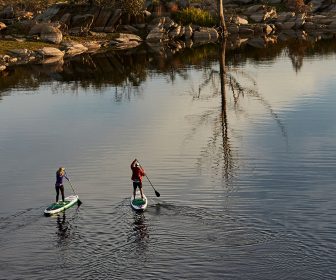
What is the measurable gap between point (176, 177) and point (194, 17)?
97.5m

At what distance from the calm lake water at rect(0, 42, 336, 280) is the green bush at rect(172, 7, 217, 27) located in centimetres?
5742

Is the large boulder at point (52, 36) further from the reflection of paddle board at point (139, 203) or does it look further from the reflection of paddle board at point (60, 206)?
the reflection of paddle board at point (139, 203)

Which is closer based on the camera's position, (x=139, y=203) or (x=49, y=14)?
(x=139, y=203)

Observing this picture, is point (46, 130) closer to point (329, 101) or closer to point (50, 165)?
point (50, 165)

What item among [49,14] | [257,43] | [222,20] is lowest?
[257,43]

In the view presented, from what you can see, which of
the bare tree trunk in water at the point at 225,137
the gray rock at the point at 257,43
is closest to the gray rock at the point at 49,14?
the gray rock at the point at 257,43

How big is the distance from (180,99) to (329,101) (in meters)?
14.0

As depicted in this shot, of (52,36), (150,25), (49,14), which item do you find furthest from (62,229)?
(49,14)

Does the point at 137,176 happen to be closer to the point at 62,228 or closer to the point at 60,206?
the point at 60,206

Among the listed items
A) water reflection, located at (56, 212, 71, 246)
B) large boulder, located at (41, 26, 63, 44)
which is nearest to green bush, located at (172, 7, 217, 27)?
large boulder, located at (41, 26, 63, 44)

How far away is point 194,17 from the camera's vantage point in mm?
134250

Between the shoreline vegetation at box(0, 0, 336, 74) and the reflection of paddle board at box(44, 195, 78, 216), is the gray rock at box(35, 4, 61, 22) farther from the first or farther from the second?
the reflection of paddle board at box(44, 195, 78, 216)

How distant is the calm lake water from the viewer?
28812mm

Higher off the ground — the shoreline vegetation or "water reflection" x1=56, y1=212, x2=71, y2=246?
the shoreline vegetation
